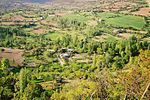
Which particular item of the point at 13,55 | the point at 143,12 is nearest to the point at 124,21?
the point at 143,12

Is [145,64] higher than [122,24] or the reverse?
higher

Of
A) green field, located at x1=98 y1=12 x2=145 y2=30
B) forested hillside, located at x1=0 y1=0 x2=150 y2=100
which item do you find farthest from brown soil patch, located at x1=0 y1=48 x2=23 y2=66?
green field, located at x1=98 y1=12 x2=145 y2=30

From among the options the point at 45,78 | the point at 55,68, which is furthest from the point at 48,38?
the point at 45,78

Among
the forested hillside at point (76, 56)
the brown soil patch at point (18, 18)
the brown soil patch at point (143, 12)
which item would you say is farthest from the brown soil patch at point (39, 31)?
the brown soil patch at point (143, 12)

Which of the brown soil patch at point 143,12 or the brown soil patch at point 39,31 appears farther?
the brown soil patch at point 143,12

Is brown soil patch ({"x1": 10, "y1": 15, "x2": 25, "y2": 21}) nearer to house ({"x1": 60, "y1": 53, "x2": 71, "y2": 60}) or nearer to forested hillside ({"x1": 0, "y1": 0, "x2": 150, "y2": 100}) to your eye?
forested hillside ({"x1": 0, "y1": 0, "x2": 150, "y2": 100})

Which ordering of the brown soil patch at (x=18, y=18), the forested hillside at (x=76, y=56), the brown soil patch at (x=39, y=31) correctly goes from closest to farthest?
the forested hillside at (x=76, y=56)
the brown soil patch at (x=39, y=31)
the brown soil patch at (x=18, y=18)

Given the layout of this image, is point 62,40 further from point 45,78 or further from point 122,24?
point 45,78

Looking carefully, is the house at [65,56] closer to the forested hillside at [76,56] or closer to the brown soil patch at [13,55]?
the forested hillside at [76,56]
